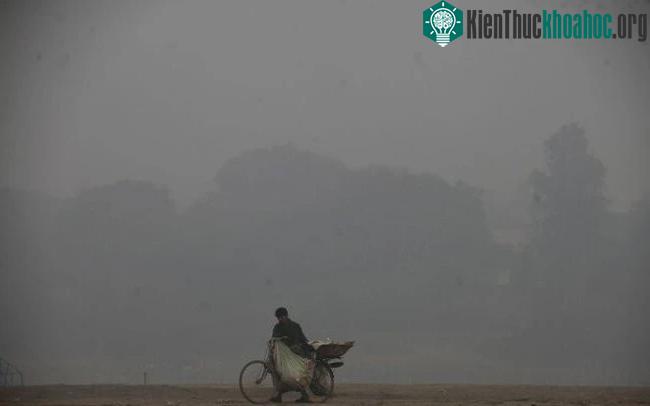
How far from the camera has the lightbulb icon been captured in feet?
93.9

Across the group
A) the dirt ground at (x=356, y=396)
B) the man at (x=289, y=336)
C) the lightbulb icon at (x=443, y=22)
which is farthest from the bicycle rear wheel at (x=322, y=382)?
the lightbulb icon at (x=443, y=22)

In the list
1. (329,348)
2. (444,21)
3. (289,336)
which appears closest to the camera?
(289,336)

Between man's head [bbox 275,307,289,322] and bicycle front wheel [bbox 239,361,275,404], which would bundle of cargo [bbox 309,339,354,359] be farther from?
bicycle front wheel [bbox 239,361,275,404]

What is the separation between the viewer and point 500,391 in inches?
682

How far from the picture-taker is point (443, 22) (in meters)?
28.9

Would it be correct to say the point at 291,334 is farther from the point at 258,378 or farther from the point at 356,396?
the point at 356,396

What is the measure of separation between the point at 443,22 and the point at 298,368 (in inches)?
719

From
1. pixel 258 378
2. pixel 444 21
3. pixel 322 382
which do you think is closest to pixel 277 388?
pixel 258 378

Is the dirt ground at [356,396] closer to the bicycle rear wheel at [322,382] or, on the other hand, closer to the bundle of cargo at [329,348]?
the bicycle rear wheel at [322,382]

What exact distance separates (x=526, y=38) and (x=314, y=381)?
1894 centimetres

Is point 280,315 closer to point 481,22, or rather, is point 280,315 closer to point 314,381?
point 314,381

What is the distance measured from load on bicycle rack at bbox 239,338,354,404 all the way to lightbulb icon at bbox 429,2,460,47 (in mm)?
17368

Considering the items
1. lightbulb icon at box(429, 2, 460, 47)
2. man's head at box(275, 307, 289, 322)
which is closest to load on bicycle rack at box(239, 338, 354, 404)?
man's head at box(275, 307, 289, 322)

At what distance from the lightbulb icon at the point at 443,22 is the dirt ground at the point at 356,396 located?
1447cm
